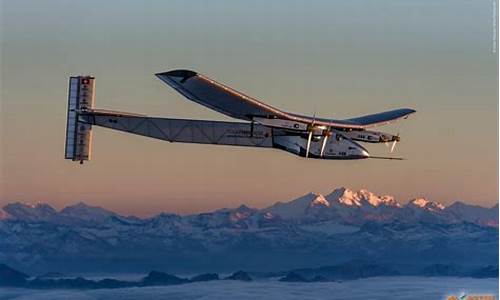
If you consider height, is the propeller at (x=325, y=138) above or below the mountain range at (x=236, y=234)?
above

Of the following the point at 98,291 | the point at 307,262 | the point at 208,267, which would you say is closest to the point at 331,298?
the point at 307,262

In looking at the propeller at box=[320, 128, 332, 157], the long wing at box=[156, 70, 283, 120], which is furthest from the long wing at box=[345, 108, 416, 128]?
the long wing at box=[156, 70, 283, 120]

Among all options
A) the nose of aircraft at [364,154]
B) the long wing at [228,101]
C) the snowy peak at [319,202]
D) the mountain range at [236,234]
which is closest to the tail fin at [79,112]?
the long wing at [228,101]

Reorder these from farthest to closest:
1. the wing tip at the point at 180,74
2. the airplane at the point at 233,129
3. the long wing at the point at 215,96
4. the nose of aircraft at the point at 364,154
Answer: the nose of aircraft at the point at 364,154
the airplane at the point at 233,129
the long wing at the point at 215,96
the wing tip at the point at 180,74

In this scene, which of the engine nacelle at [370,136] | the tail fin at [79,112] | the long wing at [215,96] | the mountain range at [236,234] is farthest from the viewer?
the mountain range at [236,234]

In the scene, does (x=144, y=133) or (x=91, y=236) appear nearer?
(x=144, y=133)

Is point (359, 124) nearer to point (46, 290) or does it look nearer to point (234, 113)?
point (234, 113)

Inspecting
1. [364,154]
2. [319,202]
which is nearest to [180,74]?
[364,154]

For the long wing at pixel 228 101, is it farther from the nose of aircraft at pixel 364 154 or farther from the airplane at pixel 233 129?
the nose of aircraft at pixel 364 154

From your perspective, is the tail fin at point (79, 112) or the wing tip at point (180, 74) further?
the tail fin at point (79, 112)
